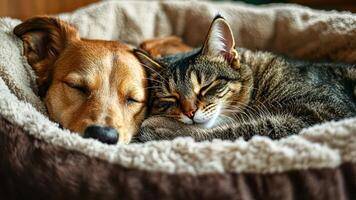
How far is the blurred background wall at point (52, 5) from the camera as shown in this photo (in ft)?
7.97

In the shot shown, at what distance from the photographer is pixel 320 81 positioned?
1637mm

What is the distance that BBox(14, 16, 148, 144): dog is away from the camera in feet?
4.63

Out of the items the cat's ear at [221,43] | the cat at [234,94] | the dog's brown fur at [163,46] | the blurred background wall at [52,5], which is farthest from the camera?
the blurred background wall at [52,5]

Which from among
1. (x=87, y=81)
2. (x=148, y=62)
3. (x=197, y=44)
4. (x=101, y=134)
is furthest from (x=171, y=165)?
(x=197, y=44)

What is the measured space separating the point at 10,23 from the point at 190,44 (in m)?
0.95

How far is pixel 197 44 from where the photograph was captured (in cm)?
240

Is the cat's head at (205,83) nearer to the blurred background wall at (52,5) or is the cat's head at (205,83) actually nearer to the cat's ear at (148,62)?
the cat's ear at (148,62)

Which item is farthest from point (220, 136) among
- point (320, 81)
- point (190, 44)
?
point (190, 44)

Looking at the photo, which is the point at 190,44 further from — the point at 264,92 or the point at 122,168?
the point at 122,168

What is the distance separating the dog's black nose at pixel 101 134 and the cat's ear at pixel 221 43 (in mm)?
492

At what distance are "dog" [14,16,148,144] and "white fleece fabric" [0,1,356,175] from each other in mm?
58

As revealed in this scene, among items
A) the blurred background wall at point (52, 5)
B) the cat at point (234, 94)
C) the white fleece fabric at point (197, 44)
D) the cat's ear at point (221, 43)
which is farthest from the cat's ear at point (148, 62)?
the blurred background wall at point (52, 5)

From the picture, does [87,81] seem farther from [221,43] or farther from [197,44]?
[197,44]

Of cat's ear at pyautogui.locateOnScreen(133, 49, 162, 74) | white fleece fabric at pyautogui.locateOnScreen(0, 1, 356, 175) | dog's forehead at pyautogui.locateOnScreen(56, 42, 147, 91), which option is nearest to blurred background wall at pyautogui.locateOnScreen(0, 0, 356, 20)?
white fleece fabric at pyautogui.locateOnScreen(0, 1, 356, 175)
